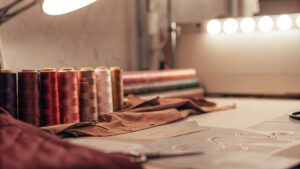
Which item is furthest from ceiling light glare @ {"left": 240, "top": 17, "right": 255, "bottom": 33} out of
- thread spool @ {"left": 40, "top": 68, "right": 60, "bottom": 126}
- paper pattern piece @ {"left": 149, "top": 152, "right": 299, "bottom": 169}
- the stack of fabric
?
paper pattern piece @ {"left": 149, "top": 152, "right": 299, "bottom": 169}

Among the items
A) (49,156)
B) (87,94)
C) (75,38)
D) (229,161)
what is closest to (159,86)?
(75,38)

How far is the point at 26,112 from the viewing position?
4.52 feet

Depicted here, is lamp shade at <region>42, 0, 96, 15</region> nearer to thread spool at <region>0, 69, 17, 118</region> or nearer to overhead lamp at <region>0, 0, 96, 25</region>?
overhead lamp at <region>0, 0, 96, 25</region>

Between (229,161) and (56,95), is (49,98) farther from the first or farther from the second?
(229,161)

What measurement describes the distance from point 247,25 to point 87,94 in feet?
3.87

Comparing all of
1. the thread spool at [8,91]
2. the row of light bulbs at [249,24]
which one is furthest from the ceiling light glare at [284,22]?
the thread spool at [8,91]

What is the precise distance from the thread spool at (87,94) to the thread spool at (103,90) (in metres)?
0.04

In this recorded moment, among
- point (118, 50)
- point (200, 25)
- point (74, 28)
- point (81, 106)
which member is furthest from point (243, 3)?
point (81, 106)

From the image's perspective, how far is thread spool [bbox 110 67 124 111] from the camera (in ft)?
5.44

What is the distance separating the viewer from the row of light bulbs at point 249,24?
7.60ft

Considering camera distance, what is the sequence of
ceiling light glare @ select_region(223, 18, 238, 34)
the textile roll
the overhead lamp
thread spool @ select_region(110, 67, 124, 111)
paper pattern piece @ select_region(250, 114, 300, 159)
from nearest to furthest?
paper pattern piece @ select_region(250, 114, 300, 159)
the overhead lamp
thread spool @ select_region(110, 67, 124, 111)
the textile roll
ceiling light glare @ select_region(223, 18, 238, 34)

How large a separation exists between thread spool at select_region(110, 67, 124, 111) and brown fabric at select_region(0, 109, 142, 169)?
2.21 feet

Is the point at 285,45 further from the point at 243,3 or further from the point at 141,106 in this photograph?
the point at 141,106

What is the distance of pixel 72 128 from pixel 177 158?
44cm
